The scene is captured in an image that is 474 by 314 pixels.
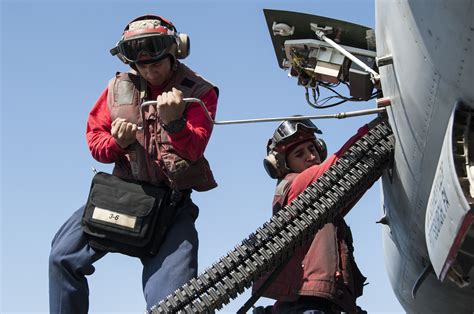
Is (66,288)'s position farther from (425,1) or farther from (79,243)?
(425,1)

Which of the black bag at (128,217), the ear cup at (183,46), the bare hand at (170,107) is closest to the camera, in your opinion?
the bare hand at (170,107)

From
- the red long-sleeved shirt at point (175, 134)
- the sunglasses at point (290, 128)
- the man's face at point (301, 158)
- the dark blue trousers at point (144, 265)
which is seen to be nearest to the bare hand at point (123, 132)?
the red long-sleeved shirt at point (175, 134)

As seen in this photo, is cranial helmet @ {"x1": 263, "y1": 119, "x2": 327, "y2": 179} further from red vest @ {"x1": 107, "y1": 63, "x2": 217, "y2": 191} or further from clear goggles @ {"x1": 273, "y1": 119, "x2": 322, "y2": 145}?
red vest @ {"x1": 107, "y1": 63, "x2": 217, "y2": 191}

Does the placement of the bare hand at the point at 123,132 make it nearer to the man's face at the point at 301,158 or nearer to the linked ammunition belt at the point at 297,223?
the linked ammunition belt at the point at 297,223

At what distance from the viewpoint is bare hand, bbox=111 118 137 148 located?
10070 millimetres

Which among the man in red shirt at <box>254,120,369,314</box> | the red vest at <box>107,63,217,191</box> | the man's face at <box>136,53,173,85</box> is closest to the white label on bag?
the red vest at <box>107,63,217,191</box>

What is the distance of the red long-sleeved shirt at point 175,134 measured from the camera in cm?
996

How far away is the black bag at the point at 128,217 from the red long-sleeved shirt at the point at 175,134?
35cm

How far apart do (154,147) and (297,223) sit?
150 cm

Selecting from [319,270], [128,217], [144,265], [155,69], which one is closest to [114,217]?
[128,217]

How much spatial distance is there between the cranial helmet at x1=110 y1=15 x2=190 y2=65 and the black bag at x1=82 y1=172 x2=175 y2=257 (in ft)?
3.95

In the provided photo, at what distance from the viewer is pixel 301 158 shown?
12164 mm

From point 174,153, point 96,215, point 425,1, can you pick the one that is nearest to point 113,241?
point 96,215

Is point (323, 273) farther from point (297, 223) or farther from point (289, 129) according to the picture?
point (289, 129)
